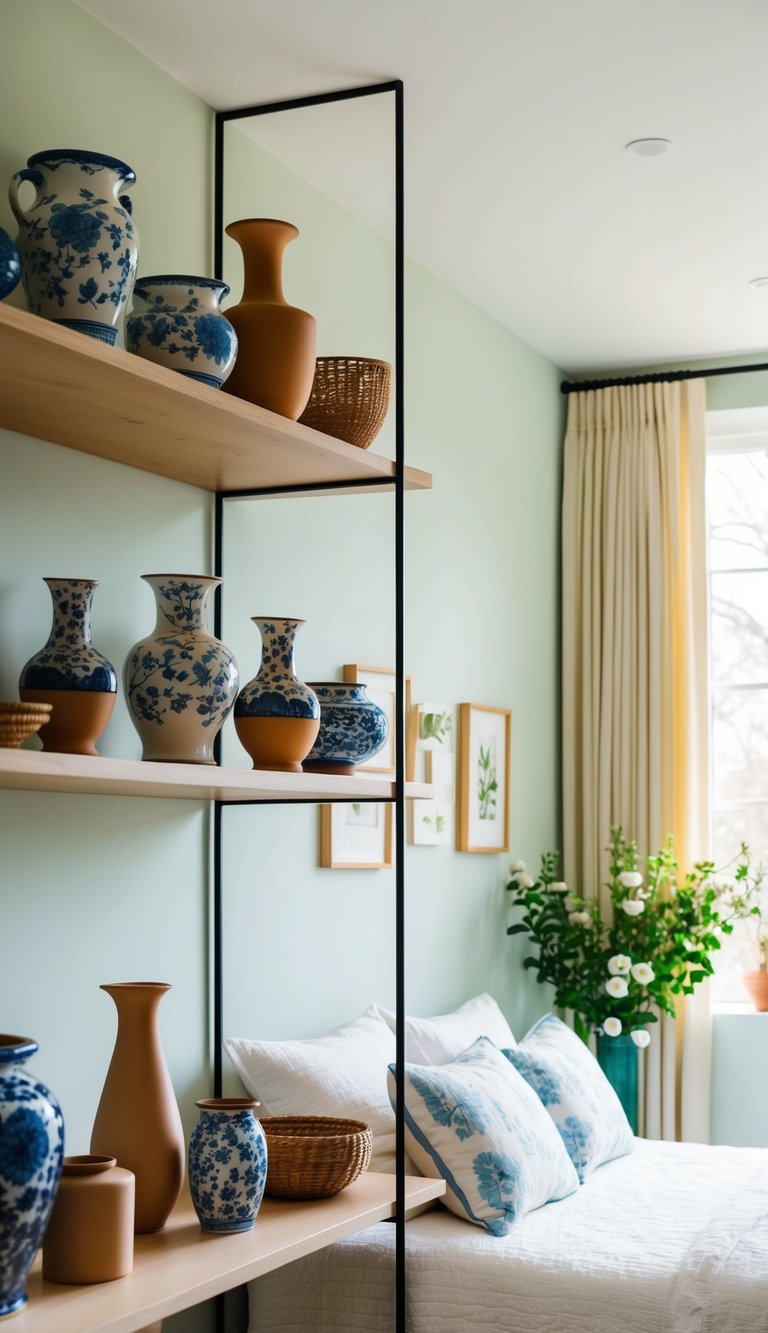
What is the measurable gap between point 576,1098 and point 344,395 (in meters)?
1.73

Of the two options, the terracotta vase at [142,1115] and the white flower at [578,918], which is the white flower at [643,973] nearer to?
the white flower at [578,918]

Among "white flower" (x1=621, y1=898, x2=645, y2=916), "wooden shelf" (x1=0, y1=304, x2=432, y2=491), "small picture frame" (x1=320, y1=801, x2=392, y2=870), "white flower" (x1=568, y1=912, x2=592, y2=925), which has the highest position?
"wooden shelf" (x1=0, y1=304, x2=432, y2=491)

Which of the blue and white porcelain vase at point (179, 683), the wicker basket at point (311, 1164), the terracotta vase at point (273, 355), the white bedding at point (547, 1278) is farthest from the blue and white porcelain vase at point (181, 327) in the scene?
the white bedding at point (547, 1278)

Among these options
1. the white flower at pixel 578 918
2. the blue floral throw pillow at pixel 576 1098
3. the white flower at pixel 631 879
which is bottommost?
the blue floral throw pillow at pixel 576 1098

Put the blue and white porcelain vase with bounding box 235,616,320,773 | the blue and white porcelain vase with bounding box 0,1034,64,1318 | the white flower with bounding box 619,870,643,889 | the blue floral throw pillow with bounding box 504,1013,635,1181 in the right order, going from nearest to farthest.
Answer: the blue and white porcelain vase with bounding box 0,1034,64,1318
the blue and white porcelain vase with bounding box 235,616,320,773
the blue floral throw pillow with bounding box 504,1013,635,1181
the white flower with bounding box 619,870,643,889

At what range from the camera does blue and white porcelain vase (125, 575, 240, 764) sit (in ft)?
6.97

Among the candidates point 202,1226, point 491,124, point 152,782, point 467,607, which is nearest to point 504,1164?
point 202,1226

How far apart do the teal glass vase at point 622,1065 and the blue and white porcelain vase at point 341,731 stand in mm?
2031

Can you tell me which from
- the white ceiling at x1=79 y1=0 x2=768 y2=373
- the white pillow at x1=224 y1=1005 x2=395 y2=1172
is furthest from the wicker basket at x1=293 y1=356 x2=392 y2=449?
the white pillow at x1=224 y1=1005 x2=395 y2=1172

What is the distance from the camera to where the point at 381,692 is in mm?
3416

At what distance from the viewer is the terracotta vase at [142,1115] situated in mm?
2098

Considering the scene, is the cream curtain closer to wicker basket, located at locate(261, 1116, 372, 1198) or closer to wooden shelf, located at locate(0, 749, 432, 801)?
wooden shelf, located at locate(0, 749, 432, 801)

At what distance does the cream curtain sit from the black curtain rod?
0.02 meters

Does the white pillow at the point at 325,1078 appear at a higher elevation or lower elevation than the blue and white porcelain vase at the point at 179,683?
lower
